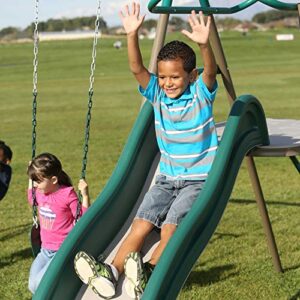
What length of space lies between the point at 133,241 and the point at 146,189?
28.1 inches

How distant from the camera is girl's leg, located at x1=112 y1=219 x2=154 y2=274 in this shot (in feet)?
16.1

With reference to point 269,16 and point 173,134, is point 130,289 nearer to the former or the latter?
point 173,134

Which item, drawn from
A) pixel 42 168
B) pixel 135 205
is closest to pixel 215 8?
pixel 135 205

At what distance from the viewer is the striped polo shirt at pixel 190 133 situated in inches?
200

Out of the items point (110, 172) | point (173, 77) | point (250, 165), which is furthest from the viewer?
point (110, 172)

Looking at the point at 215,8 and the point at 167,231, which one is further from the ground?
the point at 215,8

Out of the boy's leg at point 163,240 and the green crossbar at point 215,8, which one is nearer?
the boy's leg at point 163,240

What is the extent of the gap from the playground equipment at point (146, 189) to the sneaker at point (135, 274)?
16 cm

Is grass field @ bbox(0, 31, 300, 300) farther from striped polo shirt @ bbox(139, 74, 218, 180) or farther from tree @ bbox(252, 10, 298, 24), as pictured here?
tree @ bbox(252, 10, 298, 24)

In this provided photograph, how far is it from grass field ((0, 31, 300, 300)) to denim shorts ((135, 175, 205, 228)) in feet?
6.11

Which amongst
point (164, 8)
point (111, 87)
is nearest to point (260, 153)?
point (164, 8)

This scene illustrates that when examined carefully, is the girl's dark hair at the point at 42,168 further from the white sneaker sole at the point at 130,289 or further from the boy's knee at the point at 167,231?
the white sneaker sole at the point at 130,289

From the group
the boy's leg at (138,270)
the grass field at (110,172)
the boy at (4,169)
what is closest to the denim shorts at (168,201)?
the boy's leg at (138,270)

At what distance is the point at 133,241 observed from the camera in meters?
4.99
